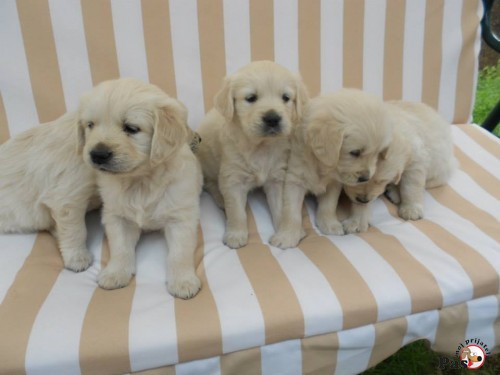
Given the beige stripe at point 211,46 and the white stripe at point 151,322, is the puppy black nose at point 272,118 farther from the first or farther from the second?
the beige stripe at point 211,46

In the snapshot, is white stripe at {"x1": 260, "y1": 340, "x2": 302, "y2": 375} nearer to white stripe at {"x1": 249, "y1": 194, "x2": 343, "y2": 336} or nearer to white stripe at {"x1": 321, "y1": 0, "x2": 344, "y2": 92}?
white stripe at {"x1": 249, "y1": 194, "x2": 343, "y2": 336}

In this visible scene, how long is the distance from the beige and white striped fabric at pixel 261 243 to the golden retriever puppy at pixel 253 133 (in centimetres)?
15

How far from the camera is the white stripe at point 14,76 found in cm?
262

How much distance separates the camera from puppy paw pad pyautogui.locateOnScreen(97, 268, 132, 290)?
1914 mm

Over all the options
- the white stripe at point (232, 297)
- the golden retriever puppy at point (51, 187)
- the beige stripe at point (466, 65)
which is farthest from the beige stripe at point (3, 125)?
the beige stripe at point (466, 65)

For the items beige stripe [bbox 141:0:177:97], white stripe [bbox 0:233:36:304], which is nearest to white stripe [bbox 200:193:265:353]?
white stripe [bbox 0:233:36:304]

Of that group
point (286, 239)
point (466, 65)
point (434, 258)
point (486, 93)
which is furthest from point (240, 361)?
point (486, 93)

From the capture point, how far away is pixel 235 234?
2.29 m

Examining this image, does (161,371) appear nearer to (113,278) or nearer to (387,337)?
(113,278)

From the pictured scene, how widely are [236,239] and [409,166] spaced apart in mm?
1101

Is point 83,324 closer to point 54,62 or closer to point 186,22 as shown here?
point 54,62

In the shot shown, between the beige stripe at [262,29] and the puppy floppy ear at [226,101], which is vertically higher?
the beige stripe at [262,29]

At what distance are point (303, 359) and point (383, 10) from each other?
8.23 ft

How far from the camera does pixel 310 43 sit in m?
3.11
